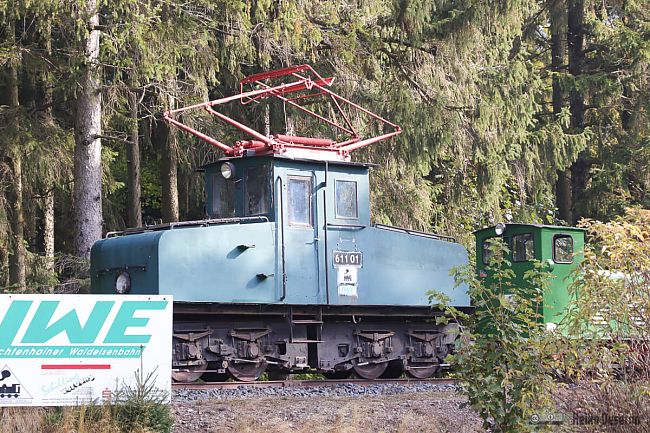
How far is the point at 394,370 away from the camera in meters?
16.5

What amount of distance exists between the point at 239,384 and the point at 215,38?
6851mm

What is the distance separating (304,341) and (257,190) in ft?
7.52

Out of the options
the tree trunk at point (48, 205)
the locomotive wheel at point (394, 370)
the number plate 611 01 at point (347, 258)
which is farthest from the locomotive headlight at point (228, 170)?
the tree trunk at point (48, 205)

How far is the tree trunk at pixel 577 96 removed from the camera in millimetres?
30922

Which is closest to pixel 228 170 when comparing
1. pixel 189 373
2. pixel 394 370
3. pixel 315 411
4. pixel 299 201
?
pixel 299 201

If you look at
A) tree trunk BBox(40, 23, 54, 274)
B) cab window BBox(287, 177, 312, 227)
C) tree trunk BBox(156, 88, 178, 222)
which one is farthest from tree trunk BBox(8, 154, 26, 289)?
cab window BBox(287, 177, 312, 227)

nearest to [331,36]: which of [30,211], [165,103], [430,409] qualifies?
[165,103]

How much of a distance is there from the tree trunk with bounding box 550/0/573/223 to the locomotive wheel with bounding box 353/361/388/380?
15219 millimetres

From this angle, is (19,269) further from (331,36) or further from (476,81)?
(476,81)

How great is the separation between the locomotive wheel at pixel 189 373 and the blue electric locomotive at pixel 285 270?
1 centimetres

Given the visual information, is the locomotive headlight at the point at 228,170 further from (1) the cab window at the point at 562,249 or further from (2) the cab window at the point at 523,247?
(1) the cab window at the point at 562,249

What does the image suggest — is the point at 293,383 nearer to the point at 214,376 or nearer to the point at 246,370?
the point at 246,370

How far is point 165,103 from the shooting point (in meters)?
17.3

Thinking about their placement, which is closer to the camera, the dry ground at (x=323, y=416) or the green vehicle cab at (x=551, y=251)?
the dry ground at (x=323, y=416)
